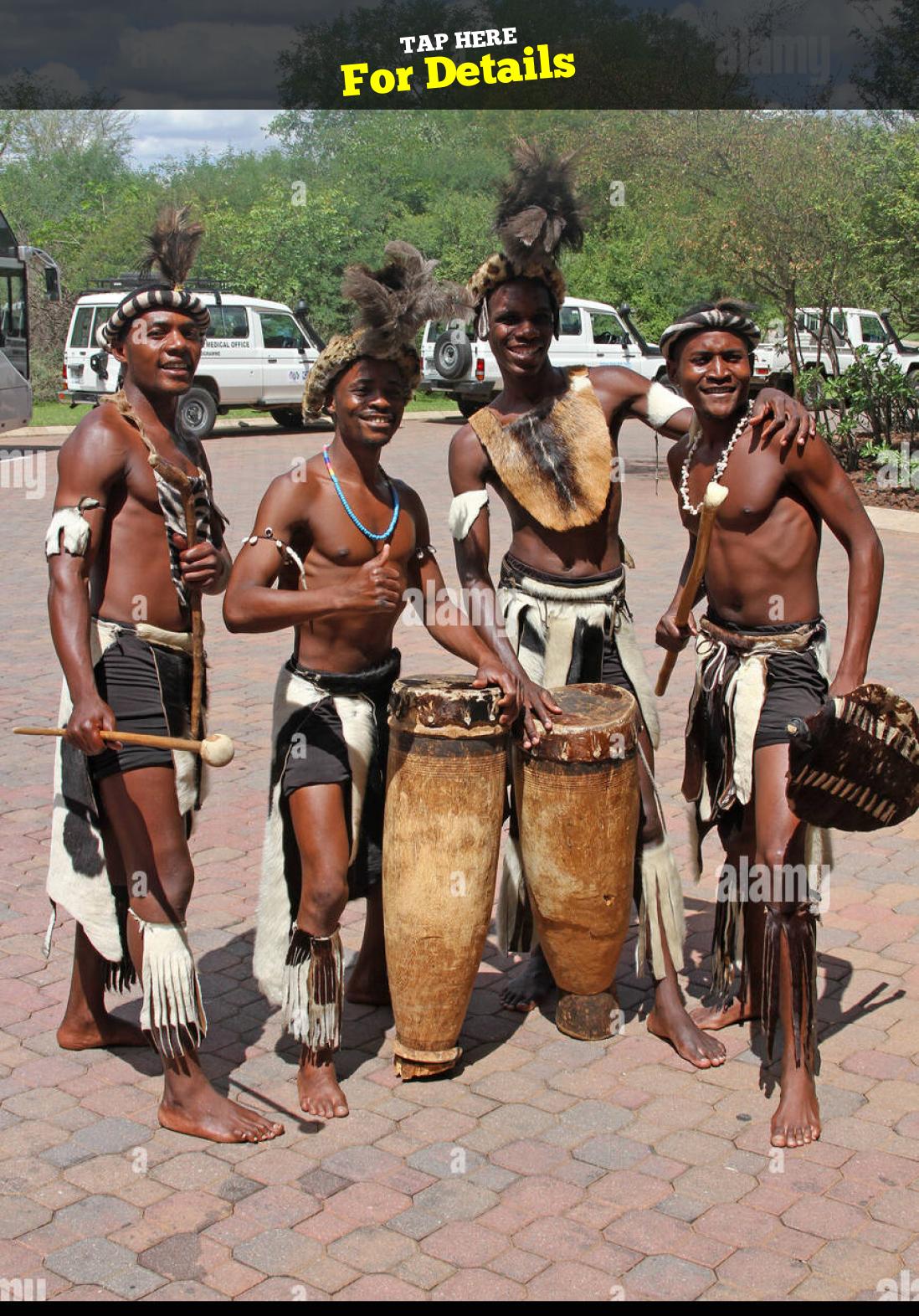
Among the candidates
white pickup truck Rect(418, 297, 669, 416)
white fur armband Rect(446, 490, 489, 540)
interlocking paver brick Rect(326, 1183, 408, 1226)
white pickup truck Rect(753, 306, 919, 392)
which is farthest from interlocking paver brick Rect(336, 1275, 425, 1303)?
white pickup truck Rect(753, 306, 919, 392)

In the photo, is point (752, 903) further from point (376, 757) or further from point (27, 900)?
point (27, 900)

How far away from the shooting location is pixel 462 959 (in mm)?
4059

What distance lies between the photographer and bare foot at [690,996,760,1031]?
14.4 feet

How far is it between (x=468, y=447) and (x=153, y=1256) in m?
2.45

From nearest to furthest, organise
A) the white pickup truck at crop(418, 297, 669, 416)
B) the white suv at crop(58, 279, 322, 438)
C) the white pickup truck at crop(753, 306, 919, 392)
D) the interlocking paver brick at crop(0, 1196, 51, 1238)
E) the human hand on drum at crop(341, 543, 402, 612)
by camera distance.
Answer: the interlocking paver brick at crop(0, 1196, 51, 1238) < the human hand on drum at crop(341, 543, 402, 612) < the white suv at crop(58, 279, 322, 438) < the white pickup truck at crop(418, 297, 669, 416) < the white pickup truck at crop(753, 306, 919, 392)

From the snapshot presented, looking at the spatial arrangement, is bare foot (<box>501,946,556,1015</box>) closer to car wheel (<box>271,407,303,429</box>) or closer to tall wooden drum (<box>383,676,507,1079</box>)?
tall wooden drum (<box>383,676,507,1079</box>)

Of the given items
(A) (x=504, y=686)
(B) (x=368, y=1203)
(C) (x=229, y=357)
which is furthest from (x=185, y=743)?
(C) (x=229, y=357)

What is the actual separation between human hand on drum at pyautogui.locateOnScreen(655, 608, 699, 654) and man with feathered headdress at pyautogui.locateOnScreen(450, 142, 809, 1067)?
15cm

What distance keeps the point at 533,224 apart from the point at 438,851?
1848 mm

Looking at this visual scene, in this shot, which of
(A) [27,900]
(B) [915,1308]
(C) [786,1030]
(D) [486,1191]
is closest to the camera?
(B) [915,1308]

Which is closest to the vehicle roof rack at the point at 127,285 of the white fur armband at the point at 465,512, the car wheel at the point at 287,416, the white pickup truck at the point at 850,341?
the car wheel at the point at 287,416

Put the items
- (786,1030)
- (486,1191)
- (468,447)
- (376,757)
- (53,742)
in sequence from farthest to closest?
(53,742), (468,447), (376,757), (786,1030), (486,1191)

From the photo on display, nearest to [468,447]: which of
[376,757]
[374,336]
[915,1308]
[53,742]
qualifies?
[374,336]

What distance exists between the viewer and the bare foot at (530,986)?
4539 mm
